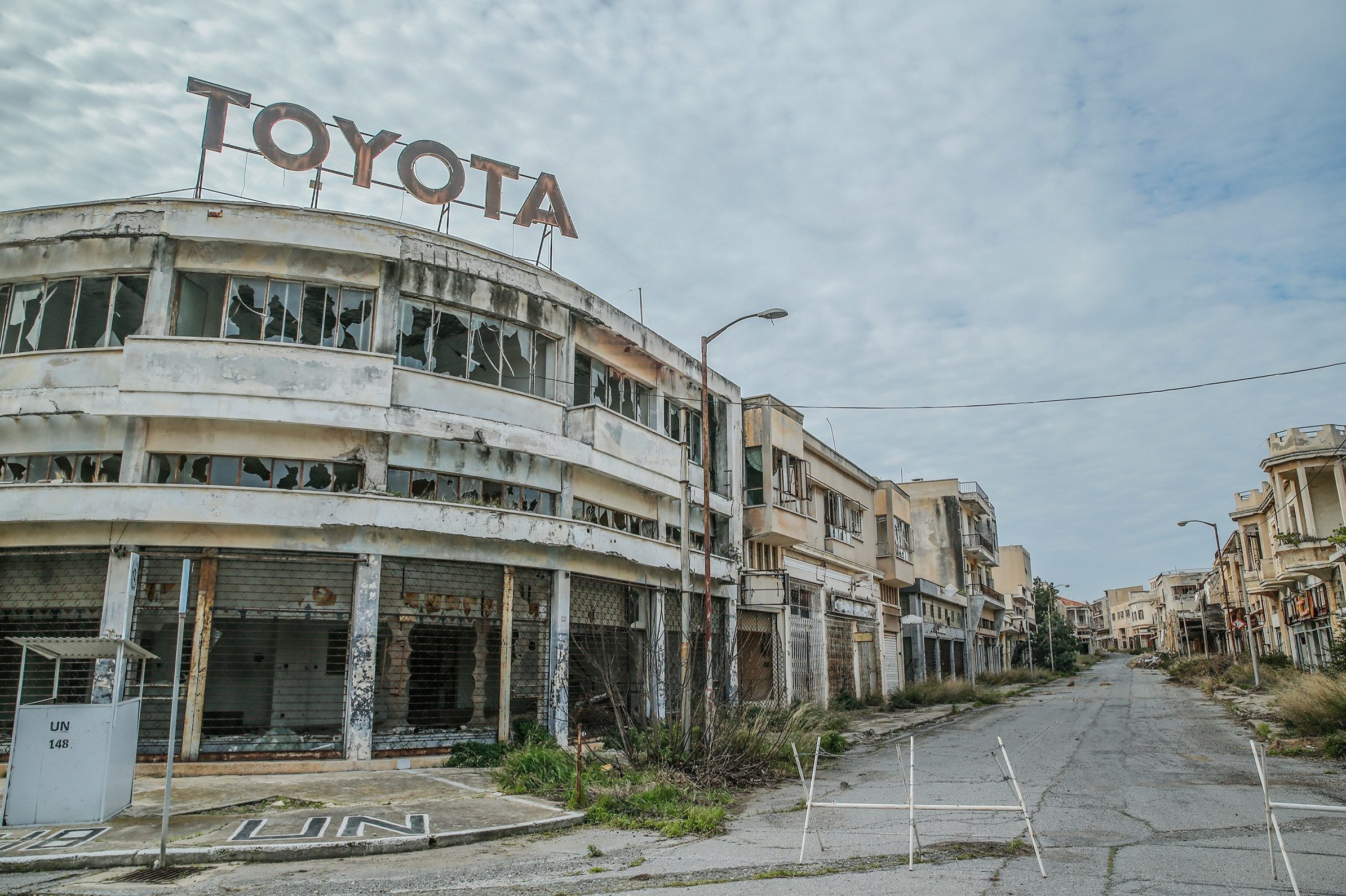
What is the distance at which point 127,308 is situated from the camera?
1586 centimetres

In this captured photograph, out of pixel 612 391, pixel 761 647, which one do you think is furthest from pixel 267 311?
pixel 761 647

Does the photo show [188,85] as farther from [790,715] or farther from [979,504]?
[979,504]

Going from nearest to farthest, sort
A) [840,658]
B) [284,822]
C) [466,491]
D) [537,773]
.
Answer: [284,822]
[537,773]
[466,491]
[840,658]

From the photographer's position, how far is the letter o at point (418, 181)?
1866cm

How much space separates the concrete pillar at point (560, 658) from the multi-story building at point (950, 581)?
90.3 ft

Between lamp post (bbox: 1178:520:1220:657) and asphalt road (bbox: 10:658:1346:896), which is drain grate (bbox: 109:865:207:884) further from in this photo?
lamp post (bbox: 1178:520:1220:657)

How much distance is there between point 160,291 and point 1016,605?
255ft

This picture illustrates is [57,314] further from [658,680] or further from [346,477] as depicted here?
[658,680]

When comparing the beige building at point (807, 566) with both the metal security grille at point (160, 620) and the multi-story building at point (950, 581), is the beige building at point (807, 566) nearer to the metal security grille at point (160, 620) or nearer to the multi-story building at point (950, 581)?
the multi-story building at point (950, 581)

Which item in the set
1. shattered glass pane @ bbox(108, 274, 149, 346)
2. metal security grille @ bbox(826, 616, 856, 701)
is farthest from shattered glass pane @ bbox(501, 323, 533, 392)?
metal security grille @ bbox(826, 616, 856, 701)

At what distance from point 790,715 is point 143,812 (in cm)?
959

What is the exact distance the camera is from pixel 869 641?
3384cm

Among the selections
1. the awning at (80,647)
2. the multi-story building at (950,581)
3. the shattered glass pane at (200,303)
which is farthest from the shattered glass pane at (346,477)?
the multi-story building at (950,581)

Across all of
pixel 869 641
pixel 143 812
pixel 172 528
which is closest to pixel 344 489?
pixel 172 528
